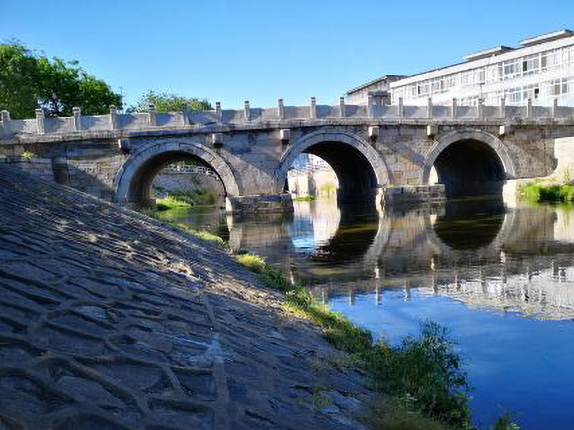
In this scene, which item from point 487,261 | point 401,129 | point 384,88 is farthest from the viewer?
point 384,88

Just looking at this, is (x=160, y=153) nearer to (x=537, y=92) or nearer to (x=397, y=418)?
(x=397, y=418)

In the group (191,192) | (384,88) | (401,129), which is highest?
(384,88)

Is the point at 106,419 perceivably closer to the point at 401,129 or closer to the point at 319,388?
the point at 319,388

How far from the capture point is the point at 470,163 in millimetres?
34594

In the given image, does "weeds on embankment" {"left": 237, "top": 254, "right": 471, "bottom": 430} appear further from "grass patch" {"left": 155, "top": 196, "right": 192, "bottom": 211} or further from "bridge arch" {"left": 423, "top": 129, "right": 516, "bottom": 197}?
"grass patch" {"left": 155, "top": 196, "right": 192, "bottom": 211}

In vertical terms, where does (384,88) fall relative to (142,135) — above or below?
above

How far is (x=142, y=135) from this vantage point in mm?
24234

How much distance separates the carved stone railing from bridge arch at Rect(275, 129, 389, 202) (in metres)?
1.00

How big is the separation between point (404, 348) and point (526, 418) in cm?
125

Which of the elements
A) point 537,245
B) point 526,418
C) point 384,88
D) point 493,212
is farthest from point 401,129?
point 384,88

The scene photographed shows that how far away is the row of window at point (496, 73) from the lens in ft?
123

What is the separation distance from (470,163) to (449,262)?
84.9ft

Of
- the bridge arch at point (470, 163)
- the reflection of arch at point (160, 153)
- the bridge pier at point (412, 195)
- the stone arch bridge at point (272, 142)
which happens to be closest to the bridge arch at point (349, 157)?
the stone arch bridge at point (272, 142)

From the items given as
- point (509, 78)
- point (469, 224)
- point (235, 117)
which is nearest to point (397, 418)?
point (469, 224)
